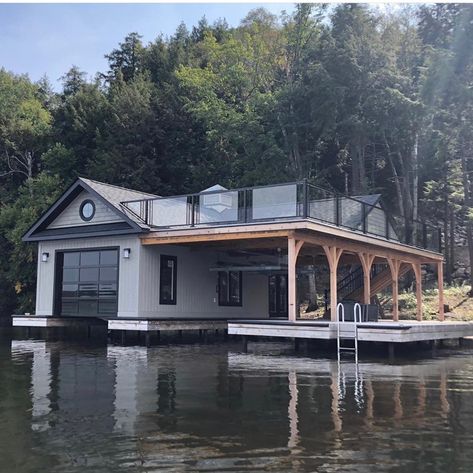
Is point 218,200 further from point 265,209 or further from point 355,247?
point 355,247

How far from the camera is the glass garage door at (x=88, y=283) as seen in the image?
1859 centimetres

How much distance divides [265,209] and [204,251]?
200 inches

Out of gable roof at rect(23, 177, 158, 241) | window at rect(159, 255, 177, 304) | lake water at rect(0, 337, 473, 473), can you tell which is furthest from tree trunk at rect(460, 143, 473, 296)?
gable roof at rect(23, 177, 158, 241)

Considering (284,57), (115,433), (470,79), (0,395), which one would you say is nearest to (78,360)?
(0,395)

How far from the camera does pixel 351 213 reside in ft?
54.9

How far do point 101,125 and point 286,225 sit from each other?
2505 centimetres

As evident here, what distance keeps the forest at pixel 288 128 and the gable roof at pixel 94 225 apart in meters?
9.98

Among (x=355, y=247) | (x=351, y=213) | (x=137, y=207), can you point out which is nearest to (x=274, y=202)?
(x=351, y=213)

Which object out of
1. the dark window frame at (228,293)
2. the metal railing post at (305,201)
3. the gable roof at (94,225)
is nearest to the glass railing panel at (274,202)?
the metal railing post at (305,201)

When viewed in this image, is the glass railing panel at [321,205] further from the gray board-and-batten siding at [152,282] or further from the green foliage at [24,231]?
the green foliage at [24,231]

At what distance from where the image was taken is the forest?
91.6 feet

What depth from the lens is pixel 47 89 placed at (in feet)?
177

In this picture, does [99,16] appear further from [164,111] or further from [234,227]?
[164,111]

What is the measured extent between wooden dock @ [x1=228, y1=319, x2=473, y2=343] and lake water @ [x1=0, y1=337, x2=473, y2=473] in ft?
2.73
